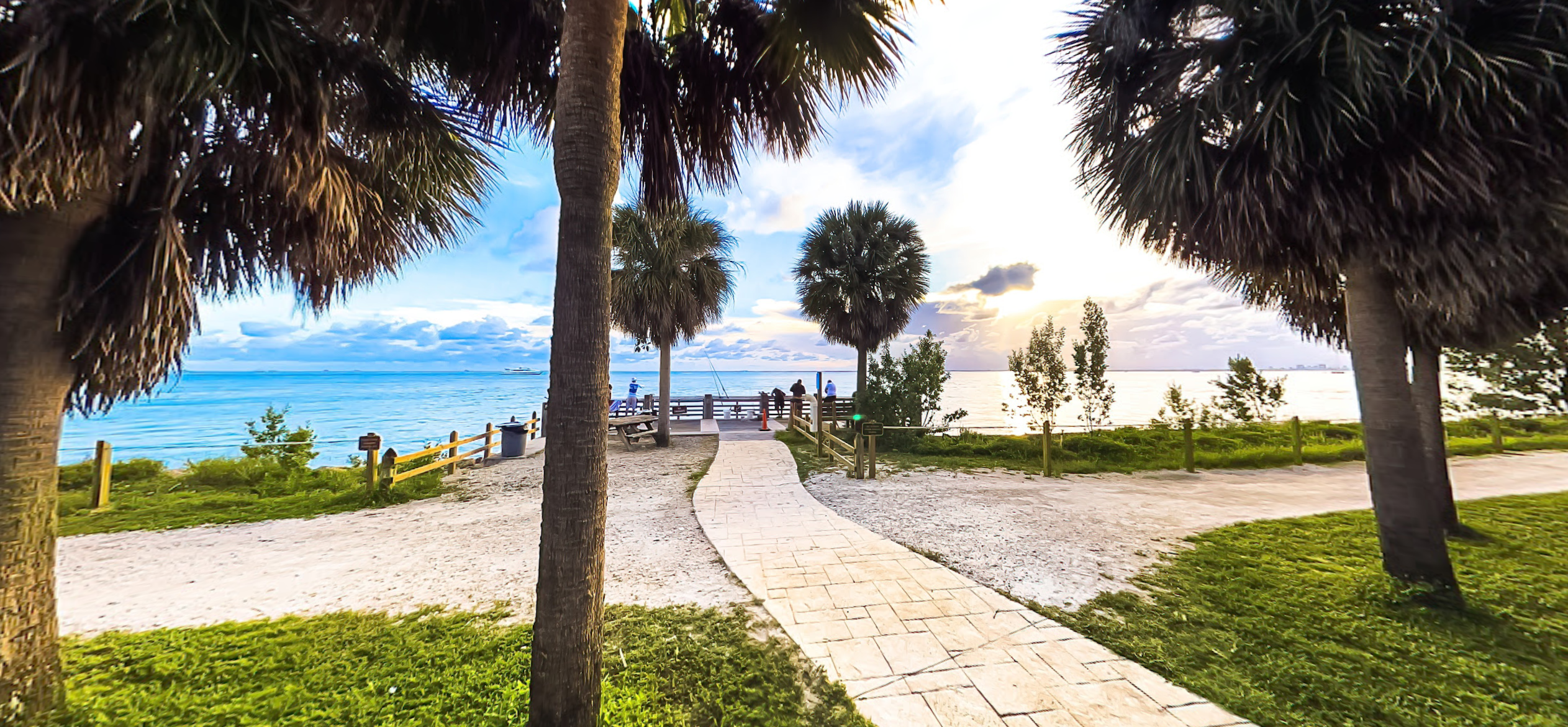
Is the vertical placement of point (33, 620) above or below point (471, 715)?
above

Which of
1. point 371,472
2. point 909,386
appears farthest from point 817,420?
point 371,472

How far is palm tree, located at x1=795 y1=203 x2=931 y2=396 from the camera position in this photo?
675 inches

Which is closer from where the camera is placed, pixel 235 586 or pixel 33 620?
pixel 33 620

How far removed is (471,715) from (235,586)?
411 centimetres

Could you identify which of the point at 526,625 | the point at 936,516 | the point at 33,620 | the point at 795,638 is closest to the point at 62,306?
the point at 33,620

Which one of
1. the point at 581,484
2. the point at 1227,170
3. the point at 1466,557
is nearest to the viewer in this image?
the point at 581,484

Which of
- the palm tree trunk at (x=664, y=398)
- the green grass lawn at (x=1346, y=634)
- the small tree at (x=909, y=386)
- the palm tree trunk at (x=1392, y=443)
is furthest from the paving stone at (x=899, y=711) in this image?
the palm tree trunk at (x=664, y=398)

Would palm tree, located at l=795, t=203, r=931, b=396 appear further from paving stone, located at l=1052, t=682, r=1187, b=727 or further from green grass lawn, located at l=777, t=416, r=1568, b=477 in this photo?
paving stone, located at l=1052, t=682, r=1187, b=727

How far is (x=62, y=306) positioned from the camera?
7.32 feet

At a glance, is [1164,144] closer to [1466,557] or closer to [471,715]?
[1466,557]

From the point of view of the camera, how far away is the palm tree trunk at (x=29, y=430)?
217cm

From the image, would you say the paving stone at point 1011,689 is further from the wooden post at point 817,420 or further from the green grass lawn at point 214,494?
the green grass lawn at point 214,494

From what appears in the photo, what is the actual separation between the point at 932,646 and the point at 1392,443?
4.55 metres

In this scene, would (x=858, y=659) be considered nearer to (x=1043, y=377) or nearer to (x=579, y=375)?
(x=579, y=375)
